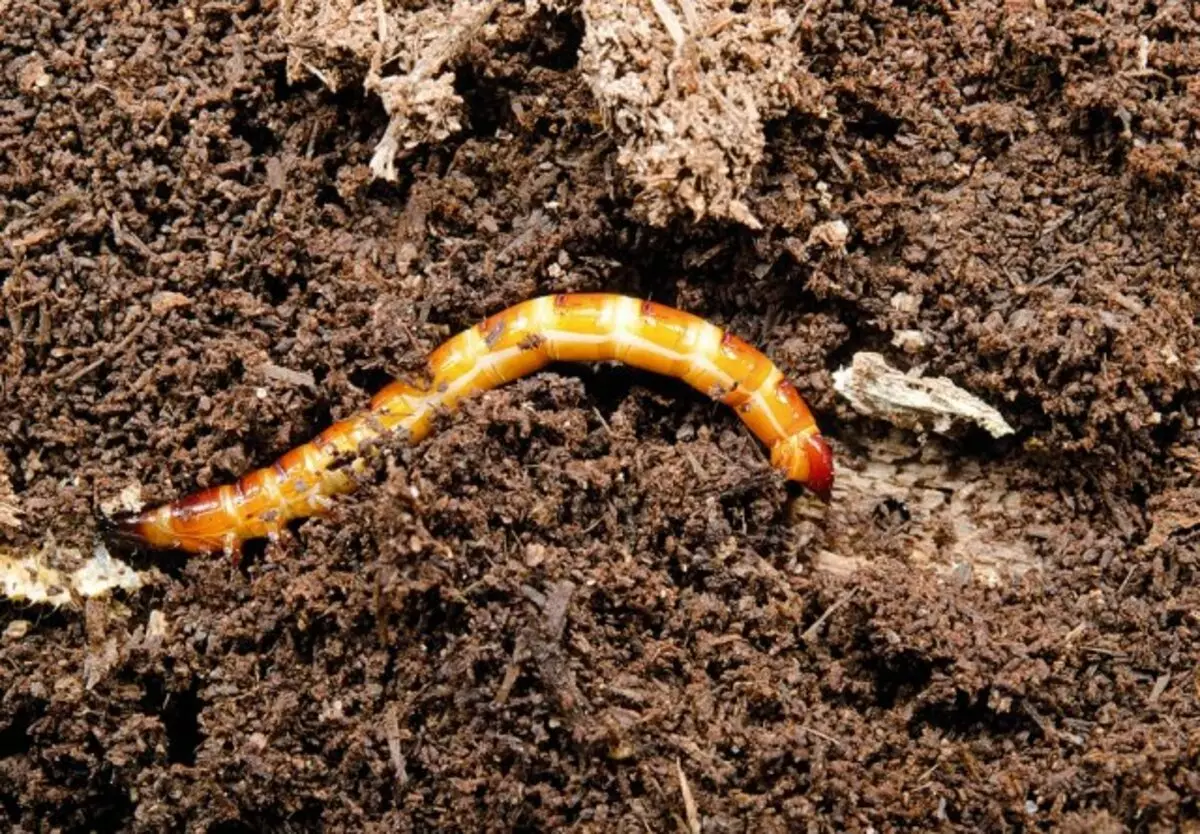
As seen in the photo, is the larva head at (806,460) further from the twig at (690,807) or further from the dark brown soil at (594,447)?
the twig at (690,807)

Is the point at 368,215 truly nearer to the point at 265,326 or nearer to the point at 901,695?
the point at 265,326

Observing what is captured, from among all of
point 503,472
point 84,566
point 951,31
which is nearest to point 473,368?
point 503,472

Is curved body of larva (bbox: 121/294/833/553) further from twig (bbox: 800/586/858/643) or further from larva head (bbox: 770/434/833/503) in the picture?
twig (bbox: 800/586/858/643)

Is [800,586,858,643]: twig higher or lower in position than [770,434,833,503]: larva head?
lower

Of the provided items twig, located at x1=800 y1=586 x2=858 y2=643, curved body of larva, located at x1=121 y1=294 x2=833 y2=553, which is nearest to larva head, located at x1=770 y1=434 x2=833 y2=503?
curved body of larva, located at x1=121 y1=294 x2=833 y2=553

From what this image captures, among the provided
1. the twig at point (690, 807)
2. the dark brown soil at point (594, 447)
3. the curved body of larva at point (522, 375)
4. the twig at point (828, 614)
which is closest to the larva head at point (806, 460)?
the curved body of larva at point (522, 375)

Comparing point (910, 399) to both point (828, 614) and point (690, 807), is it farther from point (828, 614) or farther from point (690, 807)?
point (690, 807)

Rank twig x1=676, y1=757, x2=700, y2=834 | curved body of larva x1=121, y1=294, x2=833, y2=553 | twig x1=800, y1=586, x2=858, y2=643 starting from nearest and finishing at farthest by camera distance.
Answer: twig x1=676, y1=757, x2=700, y2=834 < twig x1=800, y1=586, x2=858, y2=643 < curved body of larva x1=121, y1=294, x2=833, y2=553
